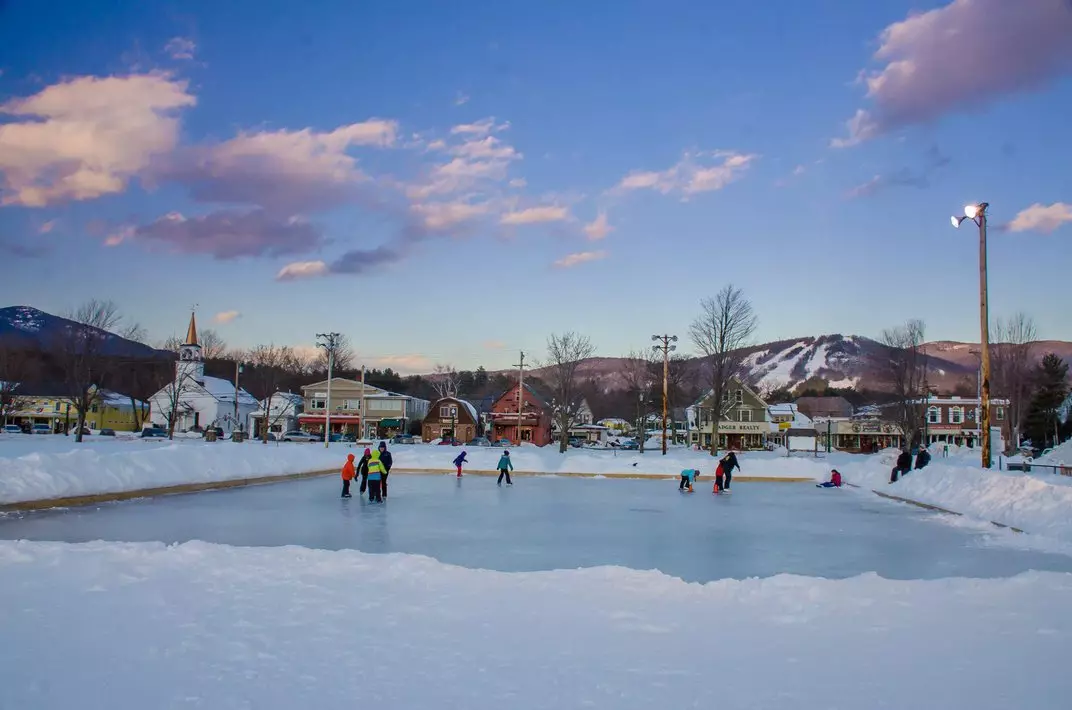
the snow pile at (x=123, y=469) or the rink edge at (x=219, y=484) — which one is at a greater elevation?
the snow pile at (x=123, y=469)

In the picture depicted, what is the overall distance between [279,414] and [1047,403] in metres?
69.4

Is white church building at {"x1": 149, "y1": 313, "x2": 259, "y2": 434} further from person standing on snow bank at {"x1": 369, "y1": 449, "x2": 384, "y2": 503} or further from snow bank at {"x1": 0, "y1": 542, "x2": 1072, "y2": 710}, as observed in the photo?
snow bank at {"x1": 0, "y1": 542, "x2": 1072, "y2": 710}

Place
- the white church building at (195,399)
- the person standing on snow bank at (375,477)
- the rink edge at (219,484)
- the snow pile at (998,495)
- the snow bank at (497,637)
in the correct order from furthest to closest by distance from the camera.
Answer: the white church building at (195,399) < the person standing on snow bank at (375,477) < the rink edge at (219,484) < the snow pile at (998,495) < the snow bank at (497,637)

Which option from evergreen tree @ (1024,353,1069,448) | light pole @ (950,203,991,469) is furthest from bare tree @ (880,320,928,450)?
light pole @ (950,203,991,469)

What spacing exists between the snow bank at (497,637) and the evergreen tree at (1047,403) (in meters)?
56.2

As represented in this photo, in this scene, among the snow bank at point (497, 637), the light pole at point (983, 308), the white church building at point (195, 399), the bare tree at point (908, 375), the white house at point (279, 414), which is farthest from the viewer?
the white house at point (279, 414)

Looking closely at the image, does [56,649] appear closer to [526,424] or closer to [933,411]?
[526,424]

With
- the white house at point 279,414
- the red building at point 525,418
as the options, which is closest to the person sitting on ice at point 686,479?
the red building at point 525,418

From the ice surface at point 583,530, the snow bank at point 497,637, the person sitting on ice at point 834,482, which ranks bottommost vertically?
the person sitting on ice at point 834,482

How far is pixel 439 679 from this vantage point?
5.73 metres

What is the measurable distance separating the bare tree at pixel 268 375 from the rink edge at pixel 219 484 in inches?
1237

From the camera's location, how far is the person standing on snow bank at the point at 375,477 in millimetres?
20531

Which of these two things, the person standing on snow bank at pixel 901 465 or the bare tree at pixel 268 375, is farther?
the bare tree at pixel 268 375

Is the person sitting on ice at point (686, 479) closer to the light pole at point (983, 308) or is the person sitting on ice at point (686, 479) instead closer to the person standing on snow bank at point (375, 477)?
the light pole at point (983, 308)
